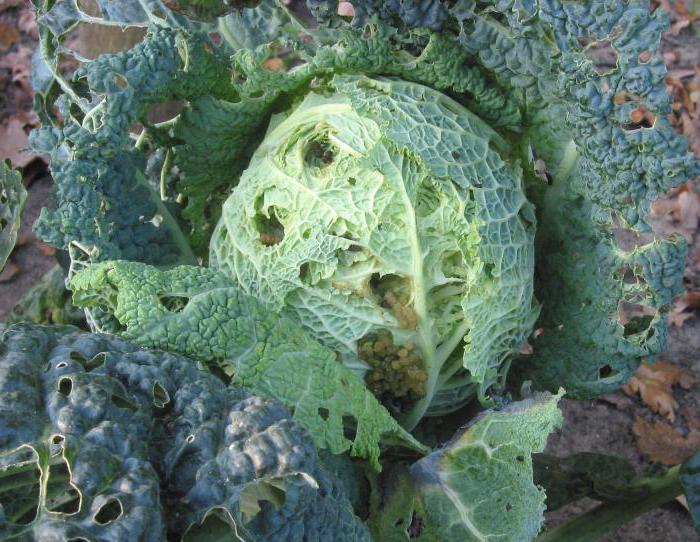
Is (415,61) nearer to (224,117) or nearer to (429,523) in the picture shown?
(224,117)

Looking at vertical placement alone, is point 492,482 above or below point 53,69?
below

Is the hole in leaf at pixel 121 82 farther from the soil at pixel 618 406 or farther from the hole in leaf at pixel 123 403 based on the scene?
the soil at pixel 618 406

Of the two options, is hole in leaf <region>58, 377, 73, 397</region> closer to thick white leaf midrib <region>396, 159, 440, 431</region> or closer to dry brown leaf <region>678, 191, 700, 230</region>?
thick white leaf midrib <region>396, 159, 440, 431</region>

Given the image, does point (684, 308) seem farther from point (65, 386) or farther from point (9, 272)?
point (9, 272)

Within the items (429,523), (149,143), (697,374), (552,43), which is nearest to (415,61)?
(552,43)

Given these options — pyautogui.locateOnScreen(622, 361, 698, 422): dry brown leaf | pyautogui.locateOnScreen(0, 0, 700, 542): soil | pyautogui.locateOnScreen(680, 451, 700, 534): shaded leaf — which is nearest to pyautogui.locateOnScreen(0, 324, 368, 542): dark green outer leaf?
pyautogui.locateOnScreen(680, 451, 700, 534): shaded leaf
